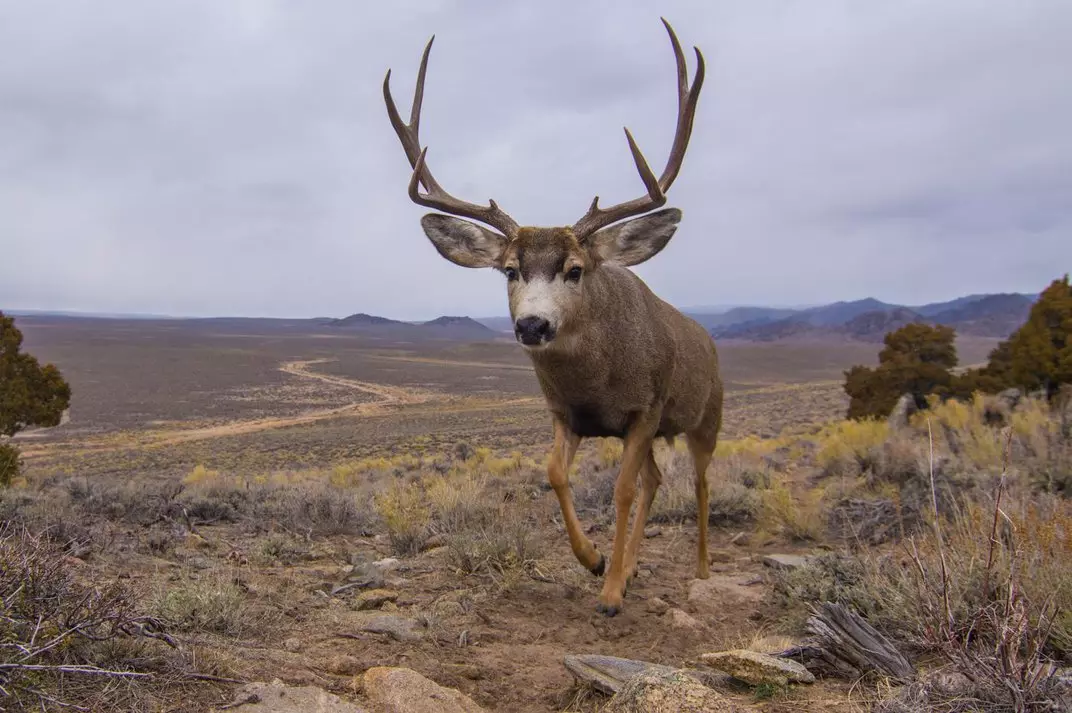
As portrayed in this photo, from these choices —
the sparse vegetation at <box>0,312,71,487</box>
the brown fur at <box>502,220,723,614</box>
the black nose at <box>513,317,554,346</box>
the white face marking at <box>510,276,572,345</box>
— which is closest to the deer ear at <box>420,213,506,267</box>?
the brown fur at <box>502,220,723,614</box>

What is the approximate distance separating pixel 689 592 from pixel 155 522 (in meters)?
5.20

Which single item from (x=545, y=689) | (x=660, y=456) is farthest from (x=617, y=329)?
(x=660, y=456)

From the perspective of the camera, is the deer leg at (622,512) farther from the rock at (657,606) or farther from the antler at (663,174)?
the antler at (663,174)

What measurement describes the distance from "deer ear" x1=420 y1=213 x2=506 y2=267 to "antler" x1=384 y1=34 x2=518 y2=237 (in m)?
0.09

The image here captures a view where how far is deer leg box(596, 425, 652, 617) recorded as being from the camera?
5047mm

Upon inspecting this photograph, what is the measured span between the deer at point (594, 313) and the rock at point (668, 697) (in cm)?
226

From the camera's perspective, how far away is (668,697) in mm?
2621

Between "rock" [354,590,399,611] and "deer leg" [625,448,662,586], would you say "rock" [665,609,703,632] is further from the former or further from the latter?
"rock" [354,590,399,611]

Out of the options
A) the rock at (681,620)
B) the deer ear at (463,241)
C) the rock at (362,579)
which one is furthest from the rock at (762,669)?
the deer ear at (463,241)

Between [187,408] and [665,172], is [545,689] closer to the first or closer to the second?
[665,172]

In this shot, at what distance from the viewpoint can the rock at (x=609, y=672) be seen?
3.34 meters

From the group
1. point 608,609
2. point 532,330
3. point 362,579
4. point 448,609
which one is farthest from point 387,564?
point 532,330

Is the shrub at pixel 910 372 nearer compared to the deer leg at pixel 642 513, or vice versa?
the deer leg at pixel 642 513

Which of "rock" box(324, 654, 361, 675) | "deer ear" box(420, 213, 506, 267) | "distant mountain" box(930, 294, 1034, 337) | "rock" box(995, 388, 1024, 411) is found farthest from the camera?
"distant mountain" box(930, 294, 1034, 337)
